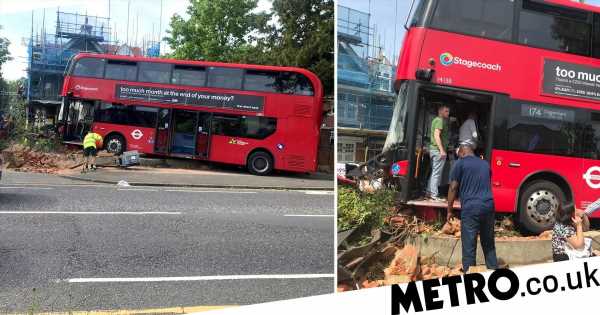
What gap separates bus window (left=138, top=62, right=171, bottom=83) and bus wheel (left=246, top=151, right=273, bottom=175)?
0.97 m

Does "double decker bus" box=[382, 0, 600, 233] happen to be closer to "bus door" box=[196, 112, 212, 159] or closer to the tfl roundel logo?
the tfl roundel logo

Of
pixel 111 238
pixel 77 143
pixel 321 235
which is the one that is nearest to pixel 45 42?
pixel 77 143

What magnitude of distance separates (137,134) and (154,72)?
0.38 metres

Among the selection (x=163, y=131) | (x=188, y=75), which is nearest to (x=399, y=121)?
(x=188, y=75)

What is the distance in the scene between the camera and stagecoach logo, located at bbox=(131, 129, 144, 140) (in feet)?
9.03

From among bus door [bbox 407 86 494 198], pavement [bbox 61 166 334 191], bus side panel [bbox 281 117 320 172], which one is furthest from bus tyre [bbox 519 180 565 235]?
bus side panel [bbox 281 117 320 172]

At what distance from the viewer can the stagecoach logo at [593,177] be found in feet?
7.20

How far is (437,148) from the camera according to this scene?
6.59ft

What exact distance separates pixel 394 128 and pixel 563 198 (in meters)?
0.88

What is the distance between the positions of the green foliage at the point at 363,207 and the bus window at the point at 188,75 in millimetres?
1238

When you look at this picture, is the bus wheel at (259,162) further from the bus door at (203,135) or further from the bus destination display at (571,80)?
the bus destination display at (571,80)

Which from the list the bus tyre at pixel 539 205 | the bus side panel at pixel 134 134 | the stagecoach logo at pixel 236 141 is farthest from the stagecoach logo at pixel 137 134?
the bus tyre at pixel 539 205

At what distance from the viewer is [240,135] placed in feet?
11.1

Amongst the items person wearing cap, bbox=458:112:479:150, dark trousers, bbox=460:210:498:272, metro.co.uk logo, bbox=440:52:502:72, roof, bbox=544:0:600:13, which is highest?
roof, bbox=544:0:600:13
